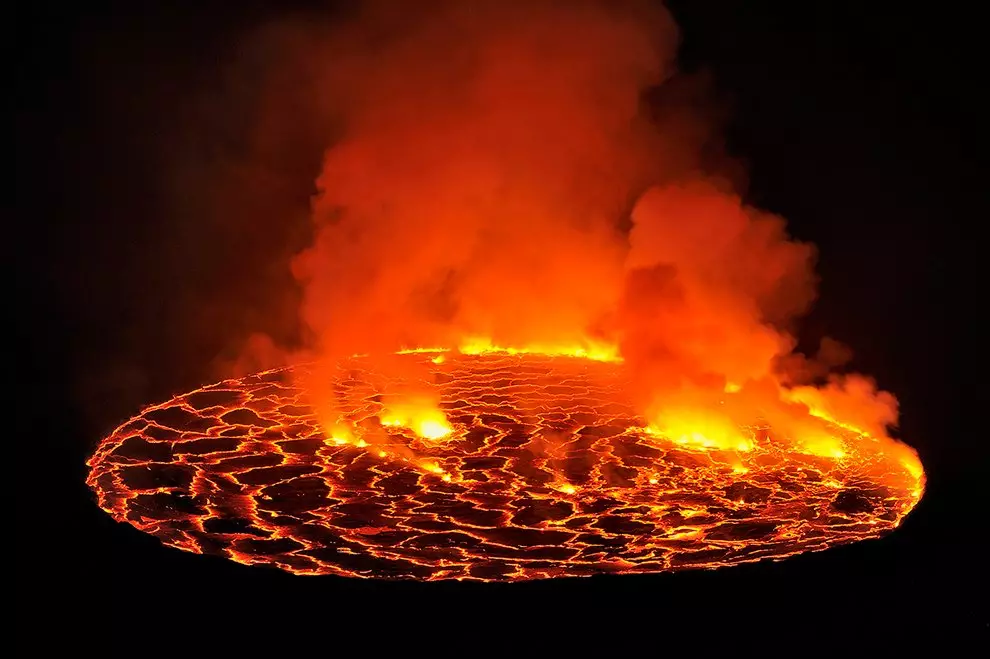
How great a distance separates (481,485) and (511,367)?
3702 mm

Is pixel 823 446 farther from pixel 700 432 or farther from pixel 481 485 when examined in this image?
pixel 481 485

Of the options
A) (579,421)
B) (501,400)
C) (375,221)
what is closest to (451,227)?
(375,221)

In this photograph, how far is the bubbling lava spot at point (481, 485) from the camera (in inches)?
200

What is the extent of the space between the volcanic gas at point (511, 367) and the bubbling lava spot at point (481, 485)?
0.08ft

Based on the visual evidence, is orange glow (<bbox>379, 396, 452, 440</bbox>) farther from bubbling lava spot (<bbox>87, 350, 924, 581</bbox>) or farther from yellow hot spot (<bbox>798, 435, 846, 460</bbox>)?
yellow hot spot (<bbox>798, 435, 846, 460</bbox>)

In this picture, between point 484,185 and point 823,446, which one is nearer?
point 823,446

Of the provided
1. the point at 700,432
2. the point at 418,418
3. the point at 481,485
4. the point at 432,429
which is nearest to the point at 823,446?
the point at 700,432

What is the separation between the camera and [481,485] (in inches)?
244

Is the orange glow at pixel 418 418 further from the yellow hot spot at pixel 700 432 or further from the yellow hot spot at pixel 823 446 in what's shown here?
the yellow hot spot at pixel 823 446

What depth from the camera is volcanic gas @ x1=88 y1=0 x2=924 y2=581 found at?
5.50m

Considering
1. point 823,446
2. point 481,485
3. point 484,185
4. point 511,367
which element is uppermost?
point 484,185

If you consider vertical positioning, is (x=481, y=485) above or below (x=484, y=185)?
below

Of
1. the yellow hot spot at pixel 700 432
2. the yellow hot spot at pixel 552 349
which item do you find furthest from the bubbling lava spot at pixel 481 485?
the yellow hot spot at pixel 552 349

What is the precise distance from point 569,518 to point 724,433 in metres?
2.30
